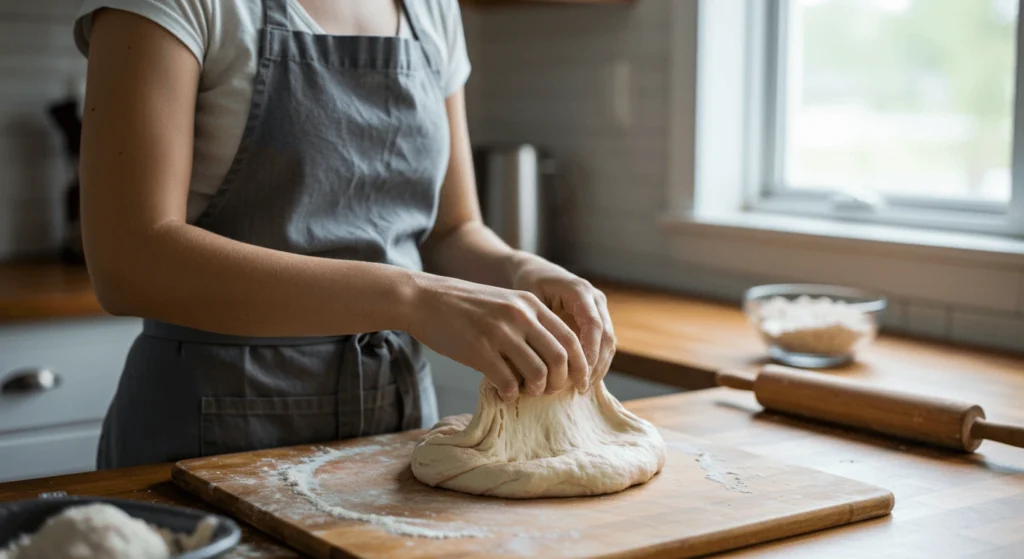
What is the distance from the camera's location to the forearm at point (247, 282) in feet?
3.47

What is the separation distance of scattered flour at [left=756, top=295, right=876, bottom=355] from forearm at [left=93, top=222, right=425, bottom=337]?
2.60 feet

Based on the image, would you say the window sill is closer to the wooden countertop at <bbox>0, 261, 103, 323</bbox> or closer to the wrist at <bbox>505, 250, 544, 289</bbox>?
the wrist at <bbox>505, 250, 544, 289</bbox>

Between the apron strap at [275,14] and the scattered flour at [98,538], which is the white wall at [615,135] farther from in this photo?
the scattered flour at [98,538]

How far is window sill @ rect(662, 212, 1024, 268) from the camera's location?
1825 millimetres

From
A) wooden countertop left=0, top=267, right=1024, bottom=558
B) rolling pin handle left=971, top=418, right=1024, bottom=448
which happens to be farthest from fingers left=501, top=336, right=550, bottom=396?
rolling pin handle left=971, top=418, right=1024, bottom=448

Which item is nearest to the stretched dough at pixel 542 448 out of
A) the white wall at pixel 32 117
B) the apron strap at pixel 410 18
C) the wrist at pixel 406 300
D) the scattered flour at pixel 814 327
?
the wrist at pixel 406 300

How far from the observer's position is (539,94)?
273cm

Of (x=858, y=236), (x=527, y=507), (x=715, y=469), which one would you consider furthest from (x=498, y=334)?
(x=858, y=236)

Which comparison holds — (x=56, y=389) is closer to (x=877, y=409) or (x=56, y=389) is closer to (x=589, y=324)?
(x=589, y=324)

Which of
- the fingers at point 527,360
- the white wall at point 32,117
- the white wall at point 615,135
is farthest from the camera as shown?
the white wall at point 32,117

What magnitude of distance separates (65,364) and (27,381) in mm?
70

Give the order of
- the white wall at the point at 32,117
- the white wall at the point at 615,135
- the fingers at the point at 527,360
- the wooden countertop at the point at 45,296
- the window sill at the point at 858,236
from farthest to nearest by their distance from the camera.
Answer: the white wall at the point at 32,117, the white wall at the point at 615,135, the wooden countertop at the point at 45,296, the window sill at the point at 858,236, the fingers at the point at 527,360

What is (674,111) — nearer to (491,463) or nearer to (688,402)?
(688,402)

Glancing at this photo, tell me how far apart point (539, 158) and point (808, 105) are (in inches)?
23.6
